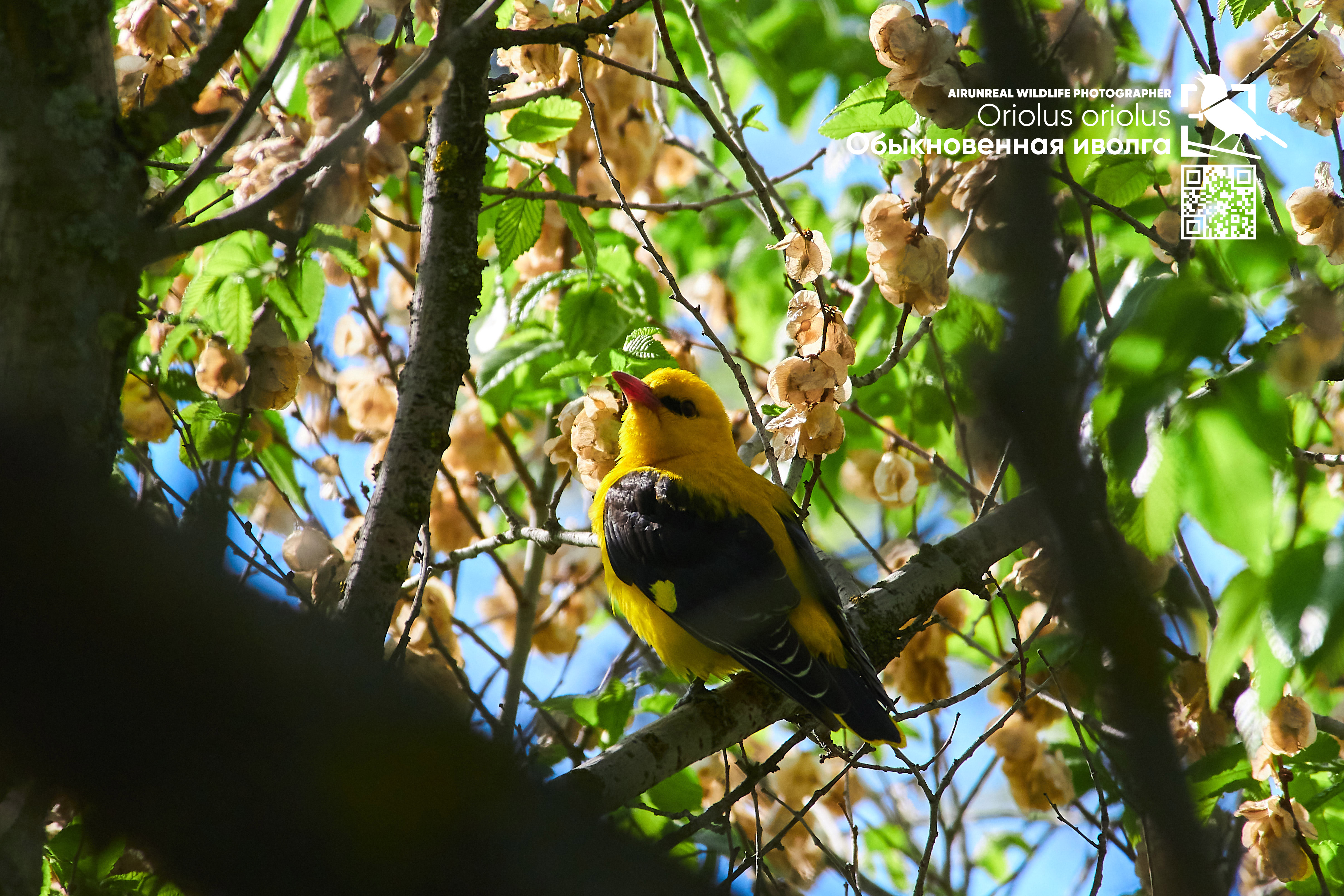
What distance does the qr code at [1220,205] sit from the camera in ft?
9.06

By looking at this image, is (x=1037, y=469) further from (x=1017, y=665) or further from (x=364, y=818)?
(x=1017, y=665)

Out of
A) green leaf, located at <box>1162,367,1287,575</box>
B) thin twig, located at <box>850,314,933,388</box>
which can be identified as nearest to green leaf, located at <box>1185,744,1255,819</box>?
green leaf, located at <box>1162,367,1287,575</box>

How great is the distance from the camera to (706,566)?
11.2 ft

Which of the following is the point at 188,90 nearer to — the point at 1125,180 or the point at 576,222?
the point at 576,222

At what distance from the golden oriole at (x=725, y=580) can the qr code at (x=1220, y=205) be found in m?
1.45

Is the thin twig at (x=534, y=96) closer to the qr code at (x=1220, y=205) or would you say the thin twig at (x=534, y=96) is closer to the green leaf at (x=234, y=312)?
the green leaf at (x=234, y=312)

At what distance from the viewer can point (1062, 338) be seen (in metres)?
0.61

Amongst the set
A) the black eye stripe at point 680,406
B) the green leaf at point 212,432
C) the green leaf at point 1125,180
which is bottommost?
the green leaf at point 212,432

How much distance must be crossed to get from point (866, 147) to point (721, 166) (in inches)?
72.6

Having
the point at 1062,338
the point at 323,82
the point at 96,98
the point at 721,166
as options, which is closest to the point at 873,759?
the point at 721,166

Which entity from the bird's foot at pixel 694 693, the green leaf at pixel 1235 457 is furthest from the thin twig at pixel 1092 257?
the bird's foot at pixel 694 693

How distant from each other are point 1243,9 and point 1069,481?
2.54 metres

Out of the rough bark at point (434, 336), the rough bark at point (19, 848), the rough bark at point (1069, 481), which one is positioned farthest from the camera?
the rough bark at point (434, 336)

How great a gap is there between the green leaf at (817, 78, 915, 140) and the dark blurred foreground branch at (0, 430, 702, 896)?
2326mm
